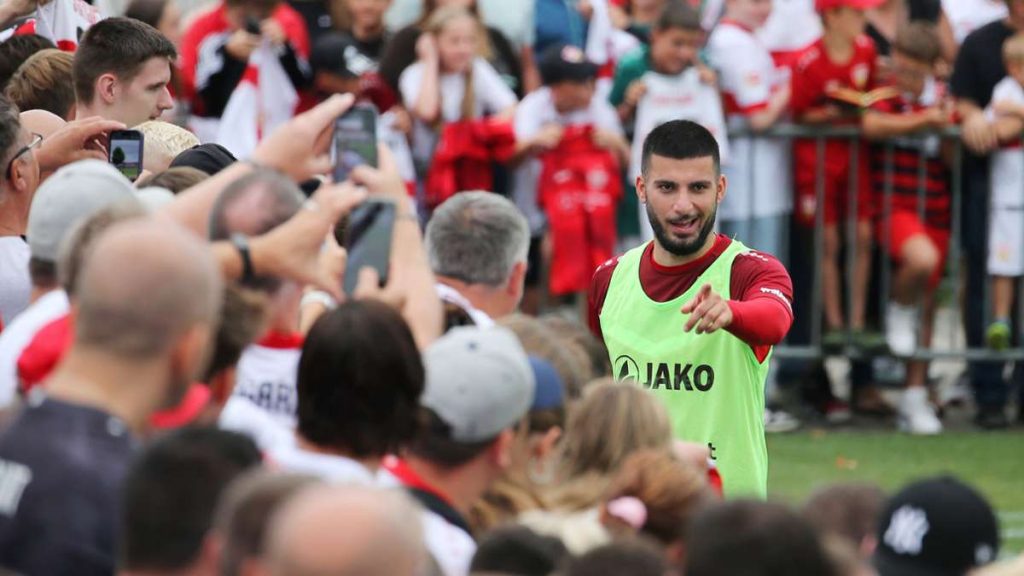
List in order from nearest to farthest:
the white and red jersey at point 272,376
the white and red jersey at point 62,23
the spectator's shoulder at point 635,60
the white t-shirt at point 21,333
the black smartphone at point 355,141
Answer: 1. the black smartphone at point 355,141
2. the white t-shirt at point 21,333
3. the white and red jersey at point 272,376
4. the white and red jersey at point 62,23
5. the spectator's shoulder at point 635,60

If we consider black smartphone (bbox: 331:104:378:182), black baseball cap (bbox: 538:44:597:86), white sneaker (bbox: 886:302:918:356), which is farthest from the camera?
white sneaker (bbox: 886:302:918:356)

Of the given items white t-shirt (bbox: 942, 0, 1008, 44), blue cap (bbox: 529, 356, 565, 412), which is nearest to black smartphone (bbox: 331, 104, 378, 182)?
blue cap (bbox: 529, 356, 565, 412)

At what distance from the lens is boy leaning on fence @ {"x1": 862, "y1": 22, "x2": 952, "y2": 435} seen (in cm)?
1253

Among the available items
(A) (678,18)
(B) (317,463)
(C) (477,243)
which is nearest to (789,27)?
(A) (678,18)

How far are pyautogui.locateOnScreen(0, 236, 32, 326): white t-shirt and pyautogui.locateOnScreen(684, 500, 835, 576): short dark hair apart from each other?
3696 mm

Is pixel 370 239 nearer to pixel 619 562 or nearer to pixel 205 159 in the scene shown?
pixel 619 562

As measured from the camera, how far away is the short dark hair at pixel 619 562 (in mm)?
3764

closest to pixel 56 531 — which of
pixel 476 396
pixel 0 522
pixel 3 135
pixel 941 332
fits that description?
pixel 0 522

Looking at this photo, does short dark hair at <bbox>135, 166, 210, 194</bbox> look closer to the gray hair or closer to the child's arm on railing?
the gray hair

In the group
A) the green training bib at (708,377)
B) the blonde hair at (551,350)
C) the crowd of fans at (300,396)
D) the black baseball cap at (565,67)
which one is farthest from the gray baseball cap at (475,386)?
the black baseball cap at (565,67)

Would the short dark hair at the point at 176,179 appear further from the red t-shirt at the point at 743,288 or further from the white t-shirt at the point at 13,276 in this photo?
the red t-shirt at the point at 743,288

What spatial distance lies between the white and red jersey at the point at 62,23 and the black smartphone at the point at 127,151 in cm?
254

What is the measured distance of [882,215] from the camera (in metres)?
12.7

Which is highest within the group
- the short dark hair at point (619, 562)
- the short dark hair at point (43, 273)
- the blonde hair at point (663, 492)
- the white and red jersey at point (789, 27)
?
the short dark hair at point (43, 273)
